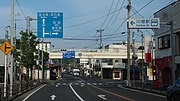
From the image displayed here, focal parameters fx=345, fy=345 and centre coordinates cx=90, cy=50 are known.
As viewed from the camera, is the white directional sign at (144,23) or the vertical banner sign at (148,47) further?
the vertical banner sign at (148,47)

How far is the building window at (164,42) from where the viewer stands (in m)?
38.9

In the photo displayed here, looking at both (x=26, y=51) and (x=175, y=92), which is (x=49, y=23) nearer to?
(x=26, y=51)

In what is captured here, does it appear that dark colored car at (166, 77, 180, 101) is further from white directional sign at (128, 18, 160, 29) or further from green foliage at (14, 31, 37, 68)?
green foliage at (14, 31, 37, 68)

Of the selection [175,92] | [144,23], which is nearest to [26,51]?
[144,23]

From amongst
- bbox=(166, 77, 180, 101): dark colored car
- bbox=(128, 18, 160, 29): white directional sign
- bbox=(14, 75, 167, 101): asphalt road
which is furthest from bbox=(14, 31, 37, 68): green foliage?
bbox=(166, 77, 180, 101): dark colored car

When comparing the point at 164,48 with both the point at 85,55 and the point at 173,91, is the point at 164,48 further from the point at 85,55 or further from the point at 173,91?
the point at 85,55

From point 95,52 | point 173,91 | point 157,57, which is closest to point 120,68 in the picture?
point 95,52

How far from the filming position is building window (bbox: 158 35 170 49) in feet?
128

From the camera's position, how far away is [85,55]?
89.3 m

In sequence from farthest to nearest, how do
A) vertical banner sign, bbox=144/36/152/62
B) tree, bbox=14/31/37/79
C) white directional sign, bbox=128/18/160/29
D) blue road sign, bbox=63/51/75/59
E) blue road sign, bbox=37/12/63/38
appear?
blue road sign, bbox=63/51/75/59
tree, bbox=14/31/37/79
vertical banner sign, bbox=144/36/152/62
blue road sign, bbox=37/12/63/38
white directional sign, bbox=128/18/160/29

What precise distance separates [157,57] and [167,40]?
4.41 metres

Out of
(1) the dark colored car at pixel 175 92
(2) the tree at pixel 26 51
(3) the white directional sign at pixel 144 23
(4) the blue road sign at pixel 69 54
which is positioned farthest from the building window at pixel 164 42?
(4) the blue road sign at pixel 69 54

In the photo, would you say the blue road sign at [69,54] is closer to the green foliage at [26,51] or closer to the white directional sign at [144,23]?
the green foliage at [26,51]

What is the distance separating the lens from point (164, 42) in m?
40.1
